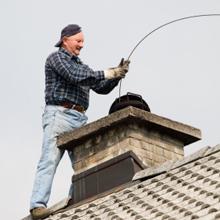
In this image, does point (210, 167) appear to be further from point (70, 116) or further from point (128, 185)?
point (70, 116)

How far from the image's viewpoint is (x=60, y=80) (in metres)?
12.1

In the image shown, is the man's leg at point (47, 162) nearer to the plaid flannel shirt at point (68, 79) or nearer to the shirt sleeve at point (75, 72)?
the plaid flannel shirt at point (68, 79)

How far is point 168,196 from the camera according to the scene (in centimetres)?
988

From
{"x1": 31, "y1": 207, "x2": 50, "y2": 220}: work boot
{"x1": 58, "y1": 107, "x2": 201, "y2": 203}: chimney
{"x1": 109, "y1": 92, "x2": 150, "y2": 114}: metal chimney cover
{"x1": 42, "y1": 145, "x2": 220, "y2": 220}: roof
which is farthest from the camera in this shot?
{"x1": 109, "y1": 92, "x2": 150, "y2": 114}: metal chimney cover

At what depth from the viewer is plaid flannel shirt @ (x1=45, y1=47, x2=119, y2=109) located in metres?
11.9

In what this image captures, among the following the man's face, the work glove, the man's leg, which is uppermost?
the man's face

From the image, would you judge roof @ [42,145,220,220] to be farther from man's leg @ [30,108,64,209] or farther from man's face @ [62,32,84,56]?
man's face @ [62,32,84,56]

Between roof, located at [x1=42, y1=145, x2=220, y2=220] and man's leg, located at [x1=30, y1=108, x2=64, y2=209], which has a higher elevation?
man's leg, located at [x1=30, y1=108, x2=64, y2=209]

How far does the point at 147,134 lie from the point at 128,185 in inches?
38.2

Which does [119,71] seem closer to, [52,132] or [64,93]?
[64,93]

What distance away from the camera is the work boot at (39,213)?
11.3 metres

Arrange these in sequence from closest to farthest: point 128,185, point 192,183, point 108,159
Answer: point 192,183
point 128,185
point 108,159

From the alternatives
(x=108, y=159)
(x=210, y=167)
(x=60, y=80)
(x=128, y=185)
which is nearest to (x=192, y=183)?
(x=210, y=167)

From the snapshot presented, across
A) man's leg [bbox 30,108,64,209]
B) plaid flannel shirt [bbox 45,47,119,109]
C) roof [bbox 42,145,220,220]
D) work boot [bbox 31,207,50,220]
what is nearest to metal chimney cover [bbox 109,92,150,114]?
plaid flannel shirt [bbox 45,47,119,109]
